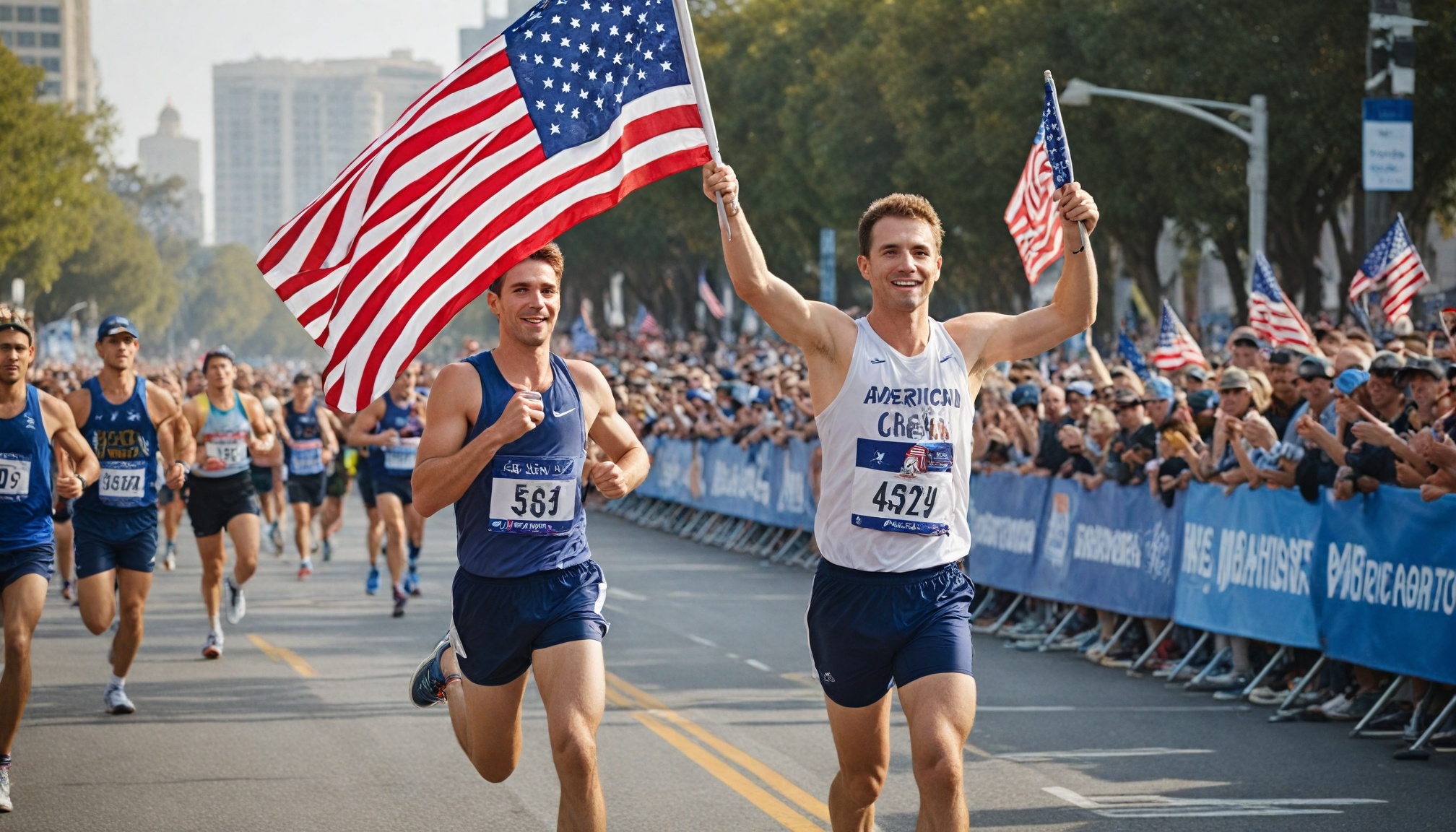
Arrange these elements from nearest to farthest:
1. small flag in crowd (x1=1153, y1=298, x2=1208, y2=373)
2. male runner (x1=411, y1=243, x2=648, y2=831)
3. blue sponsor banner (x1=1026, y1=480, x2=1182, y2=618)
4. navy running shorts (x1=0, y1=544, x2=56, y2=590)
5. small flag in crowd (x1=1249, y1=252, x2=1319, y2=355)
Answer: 1. male runner (x1=411, y1=243, x2=648, y2=831)
2. navy running shorts (x1=0, y1=544, x2=56, y2=590)
3. blue sponsor banner (x1=1026, y1=480, x2=1182, y2=618)
4. small flag in crowd (x1=1249, y1=252, x2=1319, y2=355)
5. small flag in crowd (x1=1153, y1=298, x2=1208, y2=373)

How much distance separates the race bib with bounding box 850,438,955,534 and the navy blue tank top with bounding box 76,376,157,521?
227 inches

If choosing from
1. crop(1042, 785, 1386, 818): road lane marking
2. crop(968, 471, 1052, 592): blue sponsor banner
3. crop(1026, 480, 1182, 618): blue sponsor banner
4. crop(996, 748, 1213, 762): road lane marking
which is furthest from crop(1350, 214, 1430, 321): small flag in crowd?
crop(1042, 785, 1386, 818): road lane marking

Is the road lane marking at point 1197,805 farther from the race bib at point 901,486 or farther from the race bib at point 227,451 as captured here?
the race bib at point 227,451

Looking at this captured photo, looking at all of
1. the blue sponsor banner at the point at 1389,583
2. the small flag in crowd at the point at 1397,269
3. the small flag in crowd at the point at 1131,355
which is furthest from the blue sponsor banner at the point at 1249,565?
the small flag in crowd at the point at 1131,355

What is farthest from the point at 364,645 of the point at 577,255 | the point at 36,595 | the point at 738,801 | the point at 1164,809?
the point at 577,255

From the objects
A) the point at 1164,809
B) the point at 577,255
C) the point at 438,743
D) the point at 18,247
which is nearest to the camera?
the point at 1164,809

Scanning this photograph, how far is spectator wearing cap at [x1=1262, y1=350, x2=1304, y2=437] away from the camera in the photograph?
1248 centimetres

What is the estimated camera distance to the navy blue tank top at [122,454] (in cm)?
1053

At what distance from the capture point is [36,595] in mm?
8562

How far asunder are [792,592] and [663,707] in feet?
23.0

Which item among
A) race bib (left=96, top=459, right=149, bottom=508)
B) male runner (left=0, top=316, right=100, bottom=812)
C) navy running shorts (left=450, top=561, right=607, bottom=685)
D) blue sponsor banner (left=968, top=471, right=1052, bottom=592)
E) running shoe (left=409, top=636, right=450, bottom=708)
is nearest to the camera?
navy running shorts (left=450, top=561, right=607, bottom=685)

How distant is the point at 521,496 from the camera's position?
6.48 meters

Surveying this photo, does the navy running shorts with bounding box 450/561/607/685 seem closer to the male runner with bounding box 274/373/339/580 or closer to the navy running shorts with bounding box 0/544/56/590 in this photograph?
the navy running shorts with bounding box 0/544/56/590

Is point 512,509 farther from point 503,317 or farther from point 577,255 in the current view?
point 577,255
